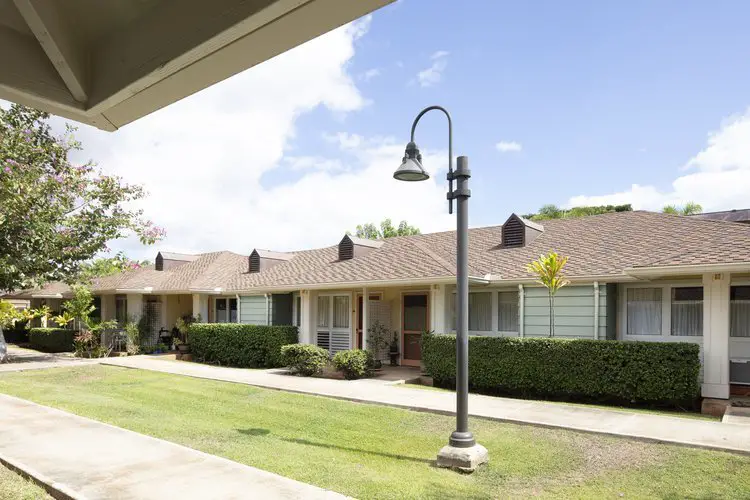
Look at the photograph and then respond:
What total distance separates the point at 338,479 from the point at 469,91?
617cm

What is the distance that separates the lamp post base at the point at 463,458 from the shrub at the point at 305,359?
9488 millimetres

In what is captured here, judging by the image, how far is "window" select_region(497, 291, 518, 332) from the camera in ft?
52.0

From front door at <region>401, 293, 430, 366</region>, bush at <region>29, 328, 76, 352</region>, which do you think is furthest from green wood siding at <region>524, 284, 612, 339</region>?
bush at <region>29, 328, 76, 352</region>

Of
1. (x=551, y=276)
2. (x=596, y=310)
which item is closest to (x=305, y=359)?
(x=551, y=276)

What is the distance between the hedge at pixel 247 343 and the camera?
18.9 meters

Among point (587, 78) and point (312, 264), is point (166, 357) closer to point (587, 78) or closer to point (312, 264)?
point (312, 264)

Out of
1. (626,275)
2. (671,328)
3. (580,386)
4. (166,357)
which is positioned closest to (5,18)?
(580,386)

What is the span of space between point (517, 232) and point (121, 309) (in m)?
20.2

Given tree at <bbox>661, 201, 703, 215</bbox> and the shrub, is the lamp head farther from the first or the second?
tree at <bbox>661, 201, 703, 215</bbox>

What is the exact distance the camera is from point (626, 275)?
42.5 ft

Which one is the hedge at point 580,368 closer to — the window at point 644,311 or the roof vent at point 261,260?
the window at point 644,311

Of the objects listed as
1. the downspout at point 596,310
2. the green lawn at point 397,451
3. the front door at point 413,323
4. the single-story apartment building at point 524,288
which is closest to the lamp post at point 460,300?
the green lawn at point 397,451

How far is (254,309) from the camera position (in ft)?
72.2

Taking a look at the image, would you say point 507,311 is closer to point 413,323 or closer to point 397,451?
point 413,323
